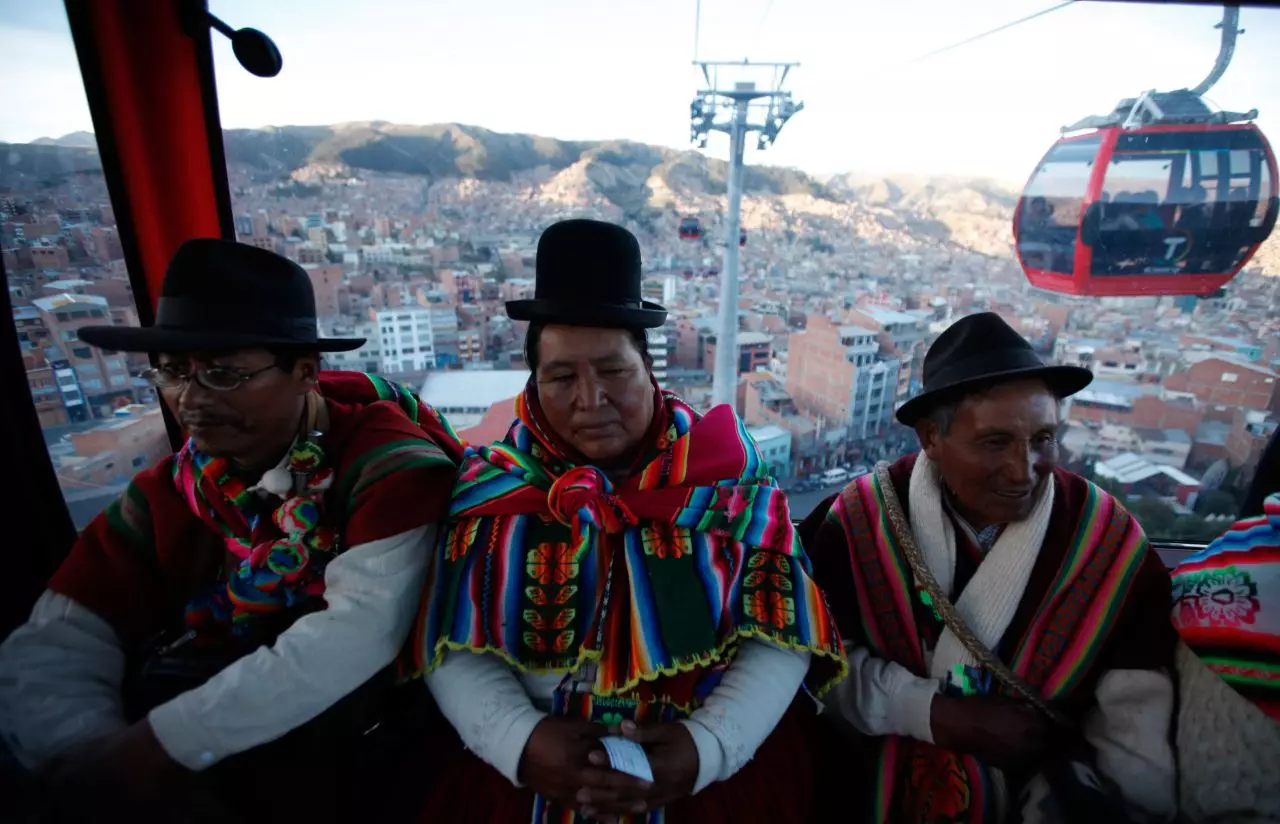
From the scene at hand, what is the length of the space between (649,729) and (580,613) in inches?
11.2

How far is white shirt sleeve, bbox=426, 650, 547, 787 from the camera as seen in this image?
3.82 feet

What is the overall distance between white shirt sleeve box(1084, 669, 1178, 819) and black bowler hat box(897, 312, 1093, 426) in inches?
26.9

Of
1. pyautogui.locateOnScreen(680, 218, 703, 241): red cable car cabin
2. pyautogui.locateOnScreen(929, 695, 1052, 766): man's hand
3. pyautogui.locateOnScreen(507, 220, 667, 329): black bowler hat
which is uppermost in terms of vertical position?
pyautogui.locateOnScreen(680, 218, 703, 241): red cable car cabin

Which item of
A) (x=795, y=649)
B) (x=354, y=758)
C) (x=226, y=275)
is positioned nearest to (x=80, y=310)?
(x=226, y=275)

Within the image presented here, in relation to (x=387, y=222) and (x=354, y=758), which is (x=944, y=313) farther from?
(x=354, y=758)

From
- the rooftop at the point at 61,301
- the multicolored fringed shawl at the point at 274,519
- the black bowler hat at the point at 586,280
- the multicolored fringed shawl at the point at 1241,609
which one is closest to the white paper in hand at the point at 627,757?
the multicolored fringed shawl at the point at 274,519

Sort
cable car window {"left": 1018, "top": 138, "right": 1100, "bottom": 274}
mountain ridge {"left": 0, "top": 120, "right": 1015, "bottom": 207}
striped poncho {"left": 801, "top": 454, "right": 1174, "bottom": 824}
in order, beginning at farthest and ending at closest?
cable car window {"left": 1018, "top": 138, "right": 1100, "bottom": 274}
mountain ridge {"left": 0, "top": 120, "right": 1015, "bottom": 207}
striped poncho {"left": 801, "top": 454, "right": 1174, "bottom": 824}

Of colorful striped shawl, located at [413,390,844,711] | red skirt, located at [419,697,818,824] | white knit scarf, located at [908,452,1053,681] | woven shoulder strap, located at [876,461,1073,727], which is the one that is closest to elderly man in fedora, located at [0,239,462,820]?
colorful striped shawl, located at [413,390,844,711]

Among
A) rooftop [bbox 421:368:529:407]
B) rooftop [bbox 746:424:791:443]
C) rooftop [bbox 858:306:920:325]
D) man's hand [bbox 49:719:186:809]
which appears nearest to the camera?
man's hand [bbox 49:719:186:809]

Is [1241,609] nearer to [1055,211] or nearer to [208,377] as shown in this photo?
[208,377]

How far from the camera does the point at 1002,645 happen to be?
1378 millimetres

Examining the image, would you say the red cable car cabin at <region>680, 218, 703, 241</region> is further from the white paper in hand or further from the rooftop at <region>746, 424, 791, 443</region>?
the white paper in hand

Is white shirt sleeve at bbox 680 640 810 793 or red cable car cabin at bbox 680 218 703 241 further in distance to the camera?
red cable car cabin at bbox 680 218 703 241

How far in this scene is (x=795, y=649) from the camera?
1282 mm
